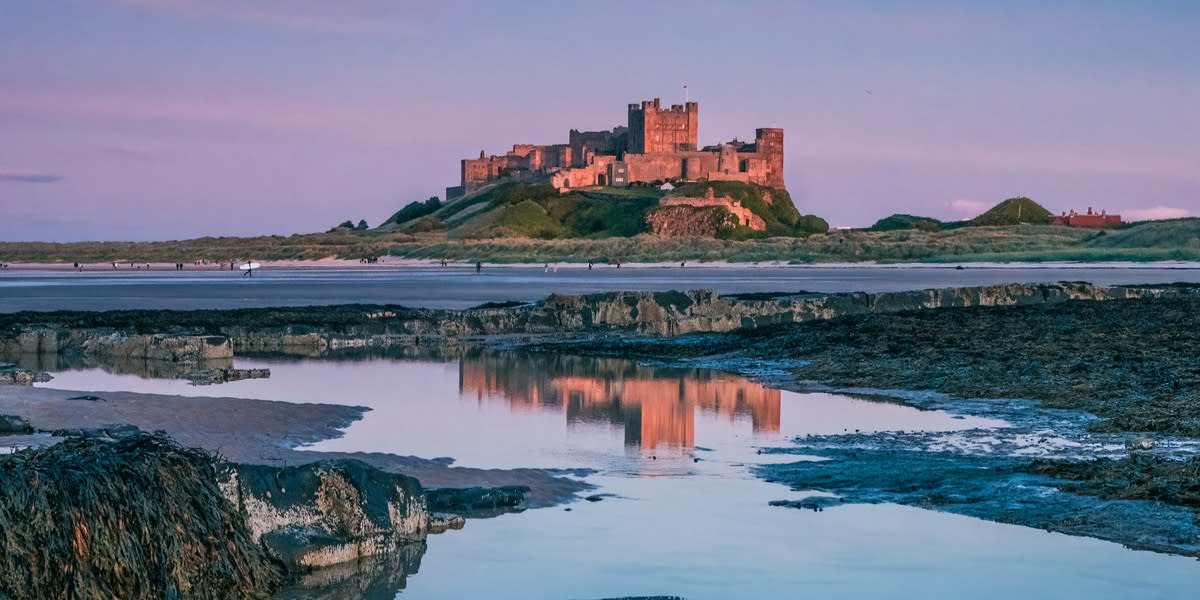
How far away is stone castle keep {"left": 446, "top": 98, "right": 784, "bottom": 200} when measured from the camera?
159 meters

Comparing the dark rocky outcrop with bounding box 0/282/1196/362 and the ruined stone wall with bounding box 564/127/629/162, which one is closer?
the dark rocky outcrop with bounding box 0/282/1196/362

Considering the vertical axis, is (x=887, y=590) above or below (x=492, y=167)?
below

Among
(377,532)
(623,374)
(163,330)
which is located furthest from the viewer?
(163,330)

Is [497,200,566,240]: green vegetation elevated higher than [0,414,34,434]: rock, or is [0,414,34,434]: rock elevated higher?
[497,200,566,240]: green vegetation

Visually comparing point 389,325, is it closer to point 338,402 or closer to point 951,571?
point 338,402

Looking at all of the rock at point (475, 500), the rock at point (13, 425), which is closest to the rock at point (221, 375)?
the rock at point (13, 425)

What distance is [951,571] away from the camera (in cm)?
687

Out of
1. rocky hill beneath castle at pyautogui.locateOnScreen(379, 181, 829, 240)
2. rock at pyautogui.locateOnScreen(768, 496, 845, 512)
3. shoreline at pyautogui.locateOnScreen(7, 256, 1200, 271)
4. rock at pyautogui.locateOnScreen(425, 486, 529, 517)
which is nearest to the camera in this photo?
rock at pyautogui.locateOnScreen(425, 486, 529, 517)

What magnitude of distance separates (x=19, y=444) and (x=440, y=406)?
546 cm

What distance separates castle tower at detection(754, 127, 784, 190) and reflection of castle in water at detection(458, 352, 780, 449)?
144801mm

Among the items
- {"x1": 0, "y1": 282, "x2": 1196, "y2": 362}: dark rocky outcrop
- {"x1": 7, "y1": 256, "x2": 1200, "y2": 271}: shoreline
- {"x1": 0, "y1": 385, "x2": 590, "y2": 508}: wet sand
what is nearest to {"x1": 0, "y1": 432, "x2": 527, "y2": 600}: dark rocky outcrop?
{"x1": 0, "y1": 385, "x2": 590, "y2": 508}: wet sand

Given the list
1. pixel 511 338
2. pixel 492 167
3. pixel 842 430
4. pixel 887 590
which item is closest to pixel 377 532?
pixel 887 590

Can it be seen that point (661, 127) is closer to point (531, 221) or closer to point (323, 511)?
point (531, 221)

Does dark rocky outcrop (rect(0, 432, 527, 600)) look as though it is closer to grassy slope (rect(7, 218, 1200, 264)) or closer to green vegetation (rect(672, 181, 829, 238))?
grassy slope (rect(7, 218, 1200, 264))
